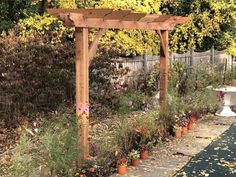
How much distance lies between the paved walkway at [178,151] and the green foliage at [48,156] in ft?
2.95

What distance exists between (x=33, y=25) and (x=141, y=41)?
389 cm

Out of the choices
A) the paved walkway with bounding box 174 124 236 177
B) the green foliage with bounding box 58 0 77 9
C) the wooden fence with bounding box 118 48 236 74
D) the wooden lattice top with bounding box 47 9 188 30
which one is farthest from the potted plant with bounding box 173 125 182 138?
the green foliage with bounding box 58 0 77 9

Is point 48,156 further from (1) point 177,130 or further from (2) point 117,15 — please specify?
(1) point 177,130

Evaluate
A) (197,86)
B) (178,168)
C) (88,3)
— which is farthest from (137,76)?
(178,168)

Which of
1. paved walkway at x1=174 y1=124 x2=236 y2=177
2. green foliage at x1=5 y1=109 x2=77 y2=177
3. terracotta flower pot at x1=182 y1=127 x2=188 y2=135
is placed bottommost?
paved walkway at x1=174 y1=124 x2=236 y2=177

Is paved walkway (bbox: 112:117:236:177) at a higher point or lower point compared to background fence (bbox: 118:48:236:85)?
lower

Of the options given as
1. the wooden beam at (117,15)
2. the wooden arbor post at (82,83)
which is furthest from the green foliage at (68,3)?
the wooden arbor post at (82,83)

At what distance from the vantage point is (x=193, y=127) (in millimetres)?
8617

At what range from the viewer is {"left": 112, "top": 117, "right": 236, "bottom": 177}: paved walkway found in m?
5.68

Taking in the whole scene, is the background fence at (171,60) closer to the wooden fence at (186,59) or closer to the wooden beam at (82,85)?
the wooden fence at (186,59)

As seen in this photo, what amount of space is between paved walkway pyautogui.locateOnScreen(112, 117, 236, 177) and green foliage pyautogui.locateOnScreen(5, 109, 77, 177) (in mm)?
898

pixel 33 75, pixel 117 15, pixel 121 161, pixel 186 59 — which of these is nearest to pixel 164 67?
pixel 33 75

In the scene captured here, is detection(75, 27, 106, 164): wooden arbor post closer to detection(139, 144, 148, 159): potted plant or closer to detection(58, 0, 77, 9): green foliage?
detection(139, 144, 148, 159): potted plant

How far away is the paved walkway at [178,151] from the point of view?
5684 millimetres
